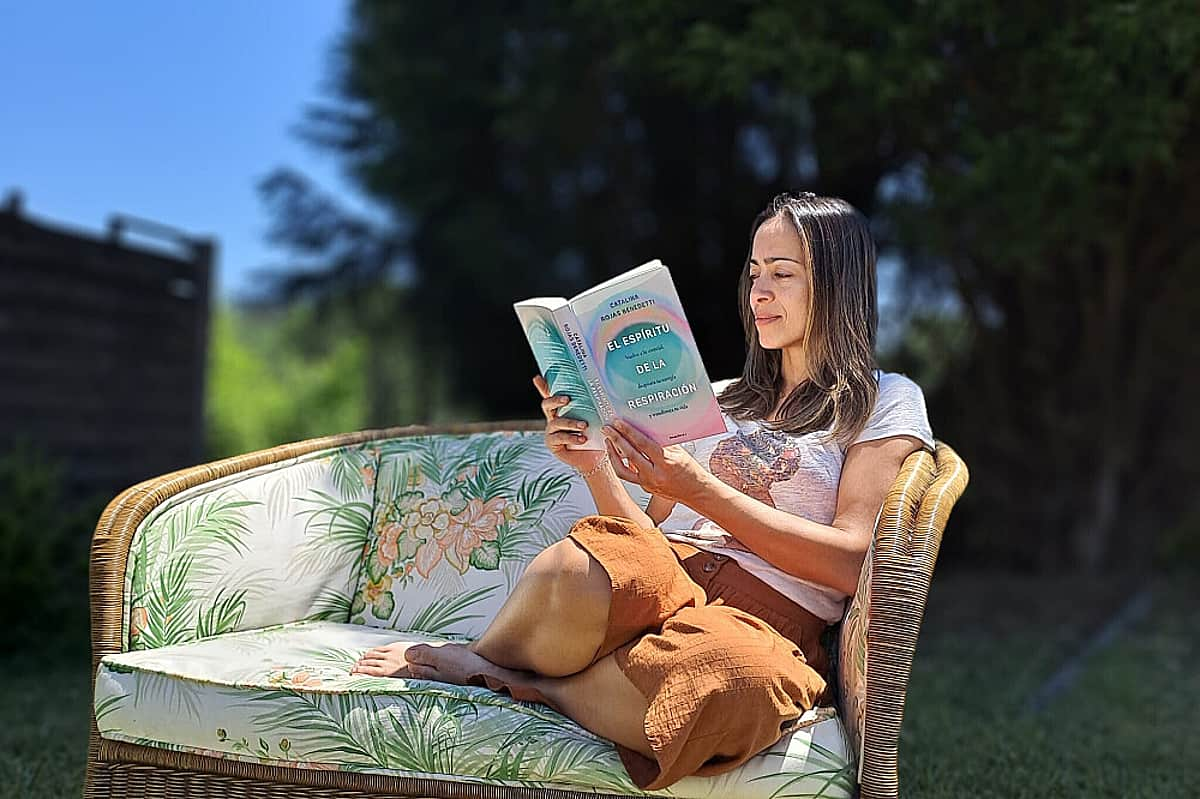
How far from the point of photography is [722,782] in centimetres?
156

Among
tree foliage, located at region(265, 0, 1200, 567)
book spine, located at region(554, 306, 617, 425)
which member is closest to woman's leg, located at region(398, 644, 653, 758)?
book spine, located at region(554, 306, 617, 425)

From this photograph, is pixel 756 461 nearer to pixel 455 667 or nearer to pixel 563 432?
pixel 563 432

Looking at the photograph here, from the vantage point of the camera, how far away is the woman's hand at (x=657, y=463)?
180 centimetres

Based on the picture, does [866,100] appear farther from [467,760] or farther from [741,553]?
[467,760]

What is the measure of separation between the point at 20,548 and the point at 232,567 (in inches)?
83.9

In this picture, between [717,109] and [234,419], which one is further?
[234,419]

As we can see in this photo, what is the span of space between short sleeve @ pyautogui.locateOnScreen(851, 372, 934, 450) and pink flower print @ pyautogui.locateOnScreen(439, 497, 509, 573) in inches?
Result: 31.8

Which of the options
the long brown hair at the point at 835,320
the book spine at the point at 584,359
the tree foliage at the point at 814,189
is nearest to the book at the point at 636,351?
the book spine at the point at 584,359

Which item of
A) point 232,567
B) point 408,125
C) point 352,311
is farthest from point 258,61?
point 232,567

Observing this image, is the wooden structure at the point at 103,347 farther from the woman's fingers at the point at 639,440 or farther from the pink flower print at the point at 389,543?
the woman's fingers at the point at 639,440

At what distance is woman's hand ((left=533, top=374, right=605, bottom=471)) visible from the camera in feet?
6.21

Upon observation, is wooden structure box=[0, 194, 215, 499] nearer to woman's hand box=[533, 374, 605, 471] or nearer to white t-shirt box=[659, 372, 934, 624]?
woman's hand box=[533, 374, 605, 471]

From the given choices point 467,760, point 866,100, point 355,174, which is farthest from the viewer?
point 355,174

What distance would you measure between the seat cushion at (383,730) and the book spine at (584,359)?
18.6 inches
